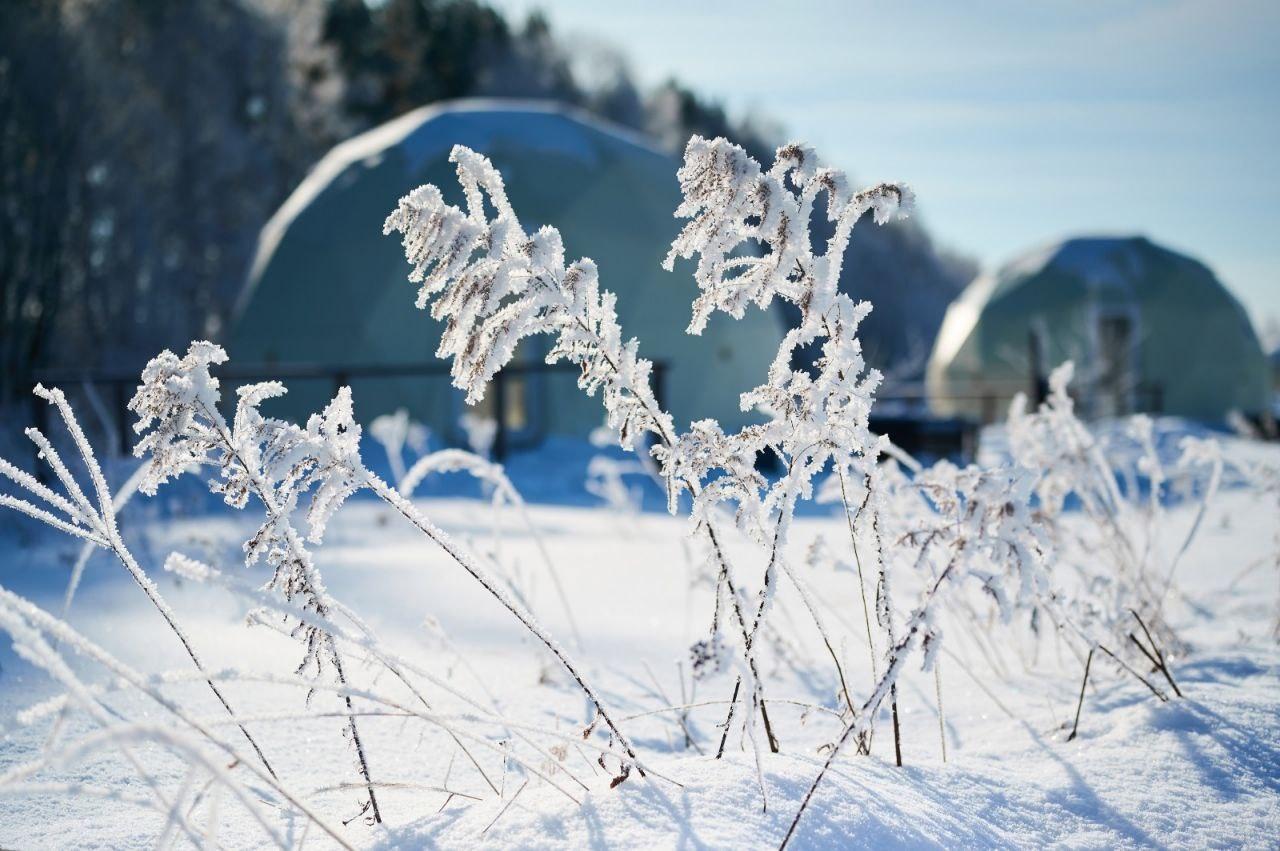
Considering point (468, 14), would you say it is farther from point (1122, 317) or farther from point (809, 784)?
point (809, 784)

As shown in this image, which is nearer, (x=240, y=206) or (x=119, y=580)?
(x=119, y=580)

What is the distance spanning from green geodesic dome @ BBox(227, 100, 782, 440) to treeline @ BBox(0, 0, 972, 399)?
3141mm

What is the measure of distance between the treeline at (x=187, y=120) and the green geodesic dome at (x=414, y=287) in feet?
10.3

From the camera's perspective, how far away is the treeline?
1491 cm

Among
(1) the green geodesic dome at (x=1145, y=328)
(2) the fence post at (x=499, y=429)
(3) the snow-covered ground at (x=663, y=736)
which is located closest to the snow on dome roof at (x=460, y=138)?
(2) the fence post at (x=499, y=429)

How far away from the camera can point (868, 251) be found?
43.7 meters

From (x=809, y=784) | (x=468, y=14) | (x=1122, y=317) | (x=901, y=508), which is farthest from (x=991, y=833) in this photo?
(x=468, y=14)

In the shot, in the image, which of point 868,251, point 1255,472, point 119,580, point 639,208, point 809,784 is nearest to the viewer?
point 809,784

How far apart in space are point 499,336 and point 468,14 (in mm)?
35423

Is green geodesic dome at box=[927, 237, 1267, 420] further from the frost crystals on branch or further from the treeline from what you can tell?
the frost crystals on branch

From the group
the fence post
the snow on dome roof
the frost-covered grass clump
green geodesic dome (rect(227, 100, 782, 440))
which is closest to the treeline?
green geodesic dome (rect(227, 100, 782, 440))

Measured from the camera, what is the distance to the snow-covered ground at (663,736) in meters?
1.30

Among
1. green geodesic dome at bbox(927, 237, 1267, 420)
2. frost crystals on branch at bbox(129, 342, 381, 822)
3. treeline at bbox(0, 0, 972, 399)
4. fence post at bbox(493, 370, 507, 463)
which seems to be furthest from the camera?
green geodesic dome at bbox(927, 237, 1267, 420)

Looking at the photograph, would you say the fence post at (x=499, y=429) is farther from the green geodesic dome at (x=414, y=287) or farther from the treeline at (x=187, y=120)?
the treeline at (x=187, y=120)
